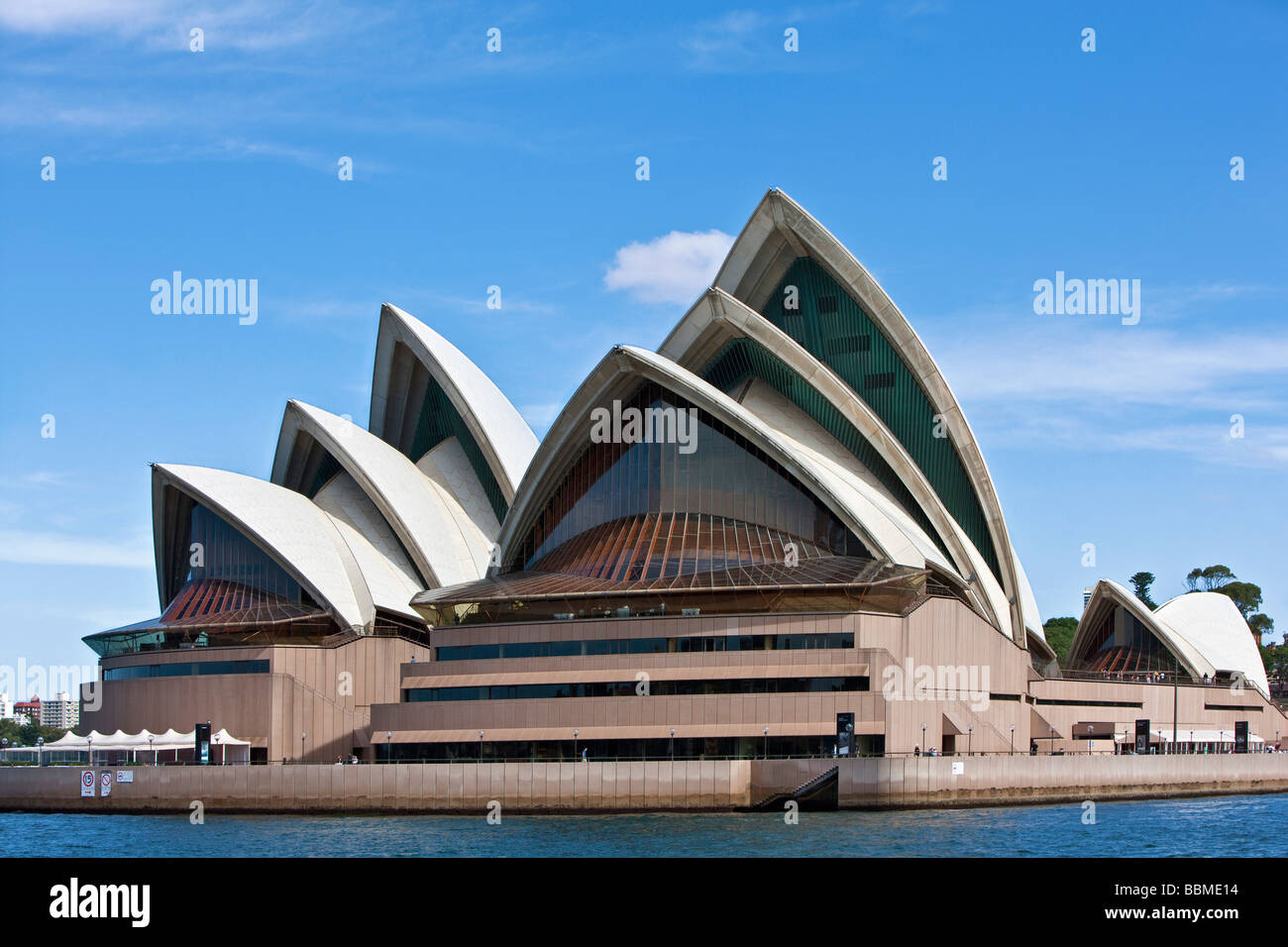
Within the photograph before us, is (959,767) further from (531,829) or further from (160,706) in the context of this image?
(160,706)

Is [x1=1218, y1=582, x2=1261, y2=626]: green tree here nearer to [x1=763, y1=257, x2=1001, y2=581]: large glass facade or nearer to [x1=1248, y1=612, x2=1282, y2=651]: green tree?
[x1=1248, y1=612, x2=1282, y2=651]: green tree

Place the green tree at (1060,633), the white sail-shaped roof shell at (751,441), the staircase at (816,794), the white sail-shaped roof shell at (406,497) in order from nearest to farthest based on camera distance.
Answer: the staircase at (816,794)
the white sail-shaped roof shell at (751,441)
the white sail-shaped roof shell at (406,497)
the green tree at (1060,633)

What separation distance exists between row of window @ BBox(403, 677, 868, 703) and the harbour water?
5.84 metres

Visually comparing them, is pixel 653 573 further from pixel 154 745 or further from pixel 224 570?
pixel 224 570

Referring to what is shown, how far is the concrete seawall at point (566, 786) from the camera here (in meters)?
51.3

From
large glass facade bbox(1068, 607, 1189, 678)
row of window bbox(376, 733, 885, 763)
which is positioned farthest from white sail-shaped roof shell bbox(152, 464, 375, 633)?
large glass facade bbox(1068, 607, 1189, 678)

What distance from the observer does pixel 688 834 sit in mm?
42656

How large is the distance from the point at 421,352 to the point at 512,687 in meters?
23.7

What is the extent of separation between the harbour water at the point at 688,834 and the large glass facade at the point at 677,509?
1409 cm

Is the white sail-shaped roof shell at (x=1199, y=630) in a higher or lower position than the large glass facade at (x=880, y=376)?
lower

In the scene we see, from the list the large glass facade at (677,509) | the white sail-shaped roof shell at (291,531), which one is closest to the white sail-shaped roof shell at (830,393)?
the large glass facade at (677,509)

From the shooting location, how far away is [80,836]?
47250 millimetres

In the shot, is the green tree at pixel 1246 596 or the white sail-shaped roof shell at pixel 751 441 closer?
the white sail-shaped roof shell at pixel 751 441

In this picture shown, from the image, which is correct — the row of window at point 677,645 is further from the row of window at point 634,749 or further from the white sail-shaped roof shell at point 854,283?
the white sail-shaped roof shell at point 854,283
